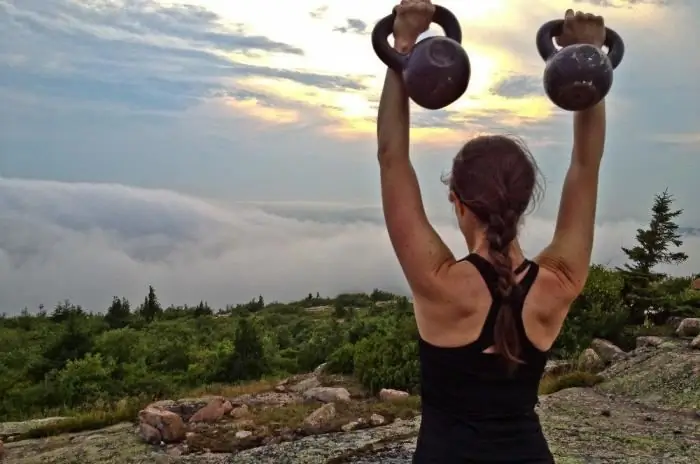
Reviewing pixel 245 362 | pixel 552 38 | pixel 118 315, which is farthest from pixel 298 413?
pixel 118 315

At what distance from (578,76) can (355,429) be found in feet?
22.3

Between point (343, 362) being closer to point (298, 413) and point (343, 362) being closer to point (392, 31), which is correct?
point (298, 413)

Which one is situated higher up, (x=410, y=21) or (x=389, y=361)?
(x=410, y=21)

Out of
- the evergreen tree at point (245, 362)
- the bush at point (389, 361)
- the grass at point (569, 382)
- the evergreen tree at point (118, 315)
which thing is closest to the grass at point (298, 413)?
the grass at point (569, 382)

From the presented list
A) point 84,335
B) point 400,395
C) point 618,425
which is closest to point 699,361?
point 618,425

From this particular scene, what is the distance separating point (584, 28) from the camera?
7.46 ft

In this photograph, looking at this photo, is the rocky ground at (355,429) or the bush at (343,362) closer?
the rocky ground at (355,429)

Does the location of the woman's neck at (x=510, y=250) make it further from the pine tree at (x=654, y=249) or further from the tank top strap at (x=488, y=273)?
the pine tree at (x=654, y=249)

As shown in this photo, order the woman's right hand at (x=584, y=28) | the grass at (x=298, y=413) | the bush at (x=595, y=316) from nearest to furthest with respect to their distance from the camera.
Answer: the woman's right hand at (x=584, y=28) → the grass at (x=298, y=413) → the bush at (x=595, y=316)

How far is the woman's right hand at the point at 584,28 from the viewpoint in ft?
7.45

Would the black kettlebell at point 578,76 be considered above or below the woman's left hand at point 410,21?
below

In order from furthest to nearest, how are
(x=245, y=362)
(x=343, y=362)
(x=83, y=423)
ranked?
(x=245, y=362), (x=343, y=362), (x=83, y=423)

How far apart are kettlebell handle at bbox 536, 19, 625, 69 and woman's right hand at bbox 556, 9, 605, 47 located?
0.04 m

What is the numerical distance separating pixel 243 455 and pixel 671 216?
15573mm
